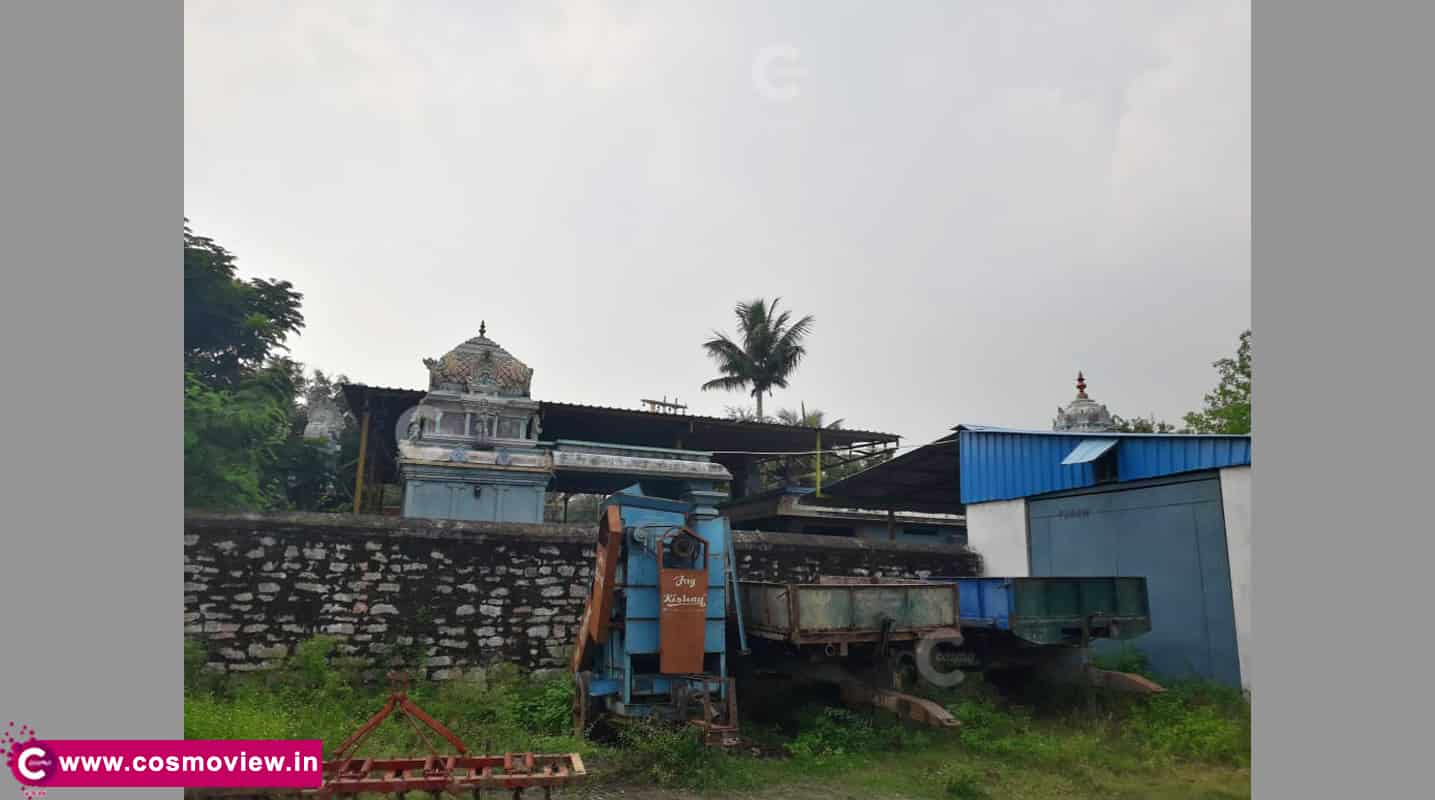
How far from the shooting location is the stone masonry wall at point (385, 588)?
8984mm

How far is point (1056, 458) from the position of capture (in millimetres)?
13141

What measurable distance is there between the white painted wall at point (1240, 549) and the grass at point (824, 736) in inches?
26.2

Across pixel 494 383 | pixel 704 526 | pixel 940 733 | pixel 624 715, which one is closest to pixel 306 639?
pixel 624 715

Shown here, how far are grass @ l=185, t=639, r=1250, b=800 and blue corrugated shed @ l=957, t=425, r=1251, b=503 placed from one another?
118 inches

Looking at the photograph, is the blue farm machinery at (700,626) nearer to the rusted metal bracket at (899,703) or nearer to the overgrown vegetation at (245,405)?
the rusted metal bracket at (899,703)

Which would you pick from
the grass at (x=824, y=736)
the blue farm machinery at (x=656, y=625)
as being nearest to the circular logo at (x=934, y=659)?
the grass at (x=824, y=736)

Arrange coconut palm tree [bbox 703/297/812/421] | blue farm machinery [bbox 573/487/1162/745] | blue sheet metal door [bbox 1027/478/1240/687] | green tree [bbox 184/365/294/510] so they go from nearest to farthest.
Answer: blue farm machinery [bbox 573/487/1162/745]
blue sheet metal door [bbox 1027/478/1240/687]
green tree [bbox 184/365/294/510]
coconut palm tree [bbox 703/297/812/421]

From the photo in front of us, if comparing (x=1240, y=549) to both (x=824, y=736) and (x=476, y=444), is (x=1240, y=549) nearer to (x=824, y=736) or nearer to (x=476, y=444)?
(x=824, y=736)

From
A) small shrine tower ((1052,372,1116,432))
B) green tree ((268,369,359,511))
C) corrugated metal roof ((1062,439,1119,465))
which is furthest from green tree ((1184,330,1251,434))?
green tree ((268,369,359,511))

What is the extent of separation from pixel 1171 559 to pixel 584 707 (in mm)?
8214

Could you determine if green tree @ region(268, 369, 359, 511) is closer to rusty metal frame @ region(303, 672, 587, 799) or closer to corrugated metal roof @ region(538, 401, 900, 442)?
corrugated metal roof @ region(538, 401, 900, 442)
